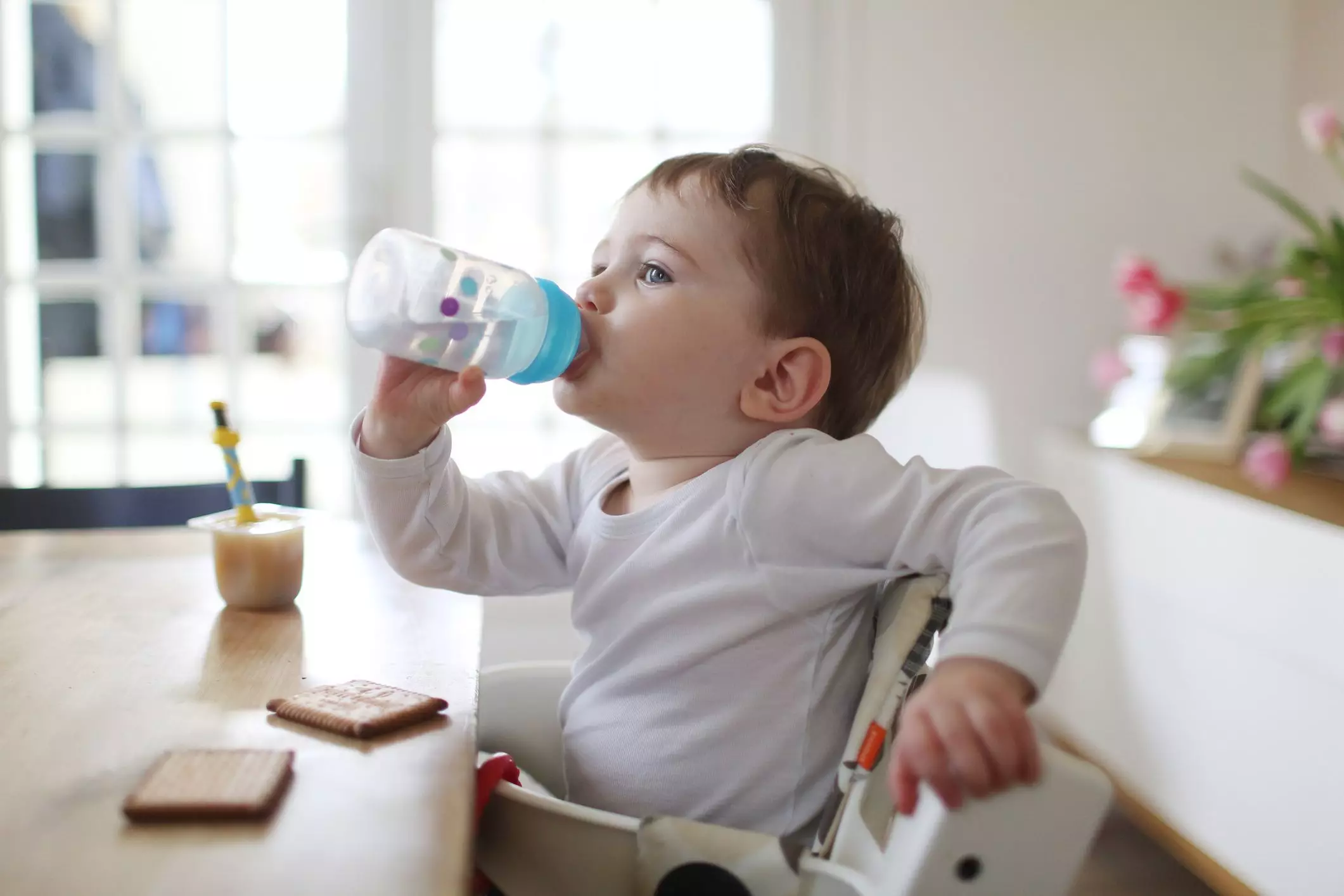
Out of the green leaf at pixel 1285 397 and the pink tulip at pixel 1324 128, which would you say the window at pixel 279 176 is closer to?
the green leaf at pixel 1285 397

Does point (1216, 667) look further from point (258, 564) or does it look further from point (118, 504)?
point (118, 504)

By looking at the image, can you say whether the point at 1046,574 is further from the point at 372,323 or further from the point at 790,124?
the point at 790,124

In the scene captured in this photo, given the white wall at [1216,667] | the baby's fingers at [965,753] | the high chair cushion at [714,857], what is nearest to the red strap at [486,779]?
the high chair cushion at [714,857]

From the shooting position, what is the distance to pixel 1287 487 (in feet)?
6.47

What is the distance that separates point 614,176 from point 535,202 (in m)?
0.19

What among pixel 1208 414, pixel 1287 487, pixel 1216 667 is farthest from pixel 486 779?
pixel 1208 414

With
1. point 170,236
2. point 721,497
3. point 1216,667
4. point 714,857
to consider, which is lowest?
point 1216,667

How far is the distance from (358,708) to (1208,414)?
190cm

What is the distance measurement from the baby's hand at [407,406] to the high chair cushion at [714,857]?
0.41m

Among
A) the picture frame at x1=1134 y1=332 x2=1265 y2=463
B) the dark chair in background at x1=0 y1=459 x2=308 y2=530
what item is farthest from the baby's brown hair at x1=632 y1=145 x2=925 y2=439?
the picture frame at x1=1134 y1=332 x2=1265 y2=463

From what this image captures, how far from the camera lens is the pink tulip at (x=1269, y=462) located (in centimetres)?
180

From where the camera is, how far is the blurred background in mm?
2785

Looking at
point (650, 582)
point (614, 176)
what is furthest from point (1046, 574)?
point (614, 176)

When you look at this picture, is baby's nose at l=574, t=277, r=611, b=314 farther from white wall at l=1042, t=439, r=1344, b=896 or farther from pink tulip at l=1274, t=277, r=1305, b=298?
pink tulip at l=1274, t=277, r=1305, b=298
